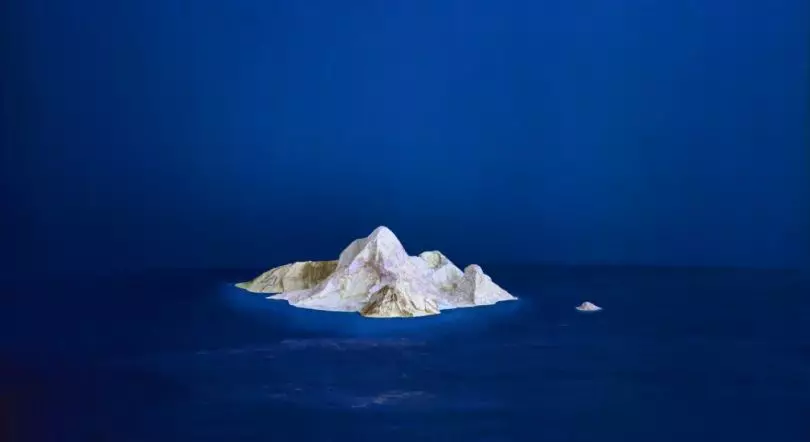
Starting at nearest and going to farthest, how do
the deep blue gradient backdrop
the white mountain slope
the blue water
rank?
the blue water, the white mountain slope, the deep blue gradient backdrop

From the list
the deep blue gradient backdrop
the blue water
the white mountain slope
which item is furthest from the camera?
the deep blue gradient backdrop

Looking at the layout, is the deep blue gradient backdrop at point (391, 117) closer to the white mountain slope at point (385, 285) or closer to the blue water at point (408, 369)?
the white mountain slope at point (385, 285)

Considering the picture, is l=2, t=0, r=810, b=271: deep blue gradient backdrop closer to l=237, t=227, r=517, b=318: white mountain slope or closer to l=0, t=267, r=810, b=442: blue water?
l=237, t=227, r=517, b=318: white mountain slope

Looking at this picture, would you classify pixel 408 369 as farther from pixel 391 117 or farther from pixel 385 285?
pixel 391 117

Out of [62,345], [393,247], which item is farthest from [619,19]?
[62,345]

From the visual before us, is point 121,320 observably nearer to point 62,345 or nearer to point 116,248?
point 62,345

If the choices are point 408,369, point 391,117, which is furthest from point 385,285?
point 391,117

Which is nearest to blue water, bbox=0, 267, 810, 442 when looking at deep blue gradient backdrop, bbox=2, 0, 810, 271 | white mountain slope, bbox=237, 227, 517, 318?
white mountain slope, bbox=237, 227, 517, 318
